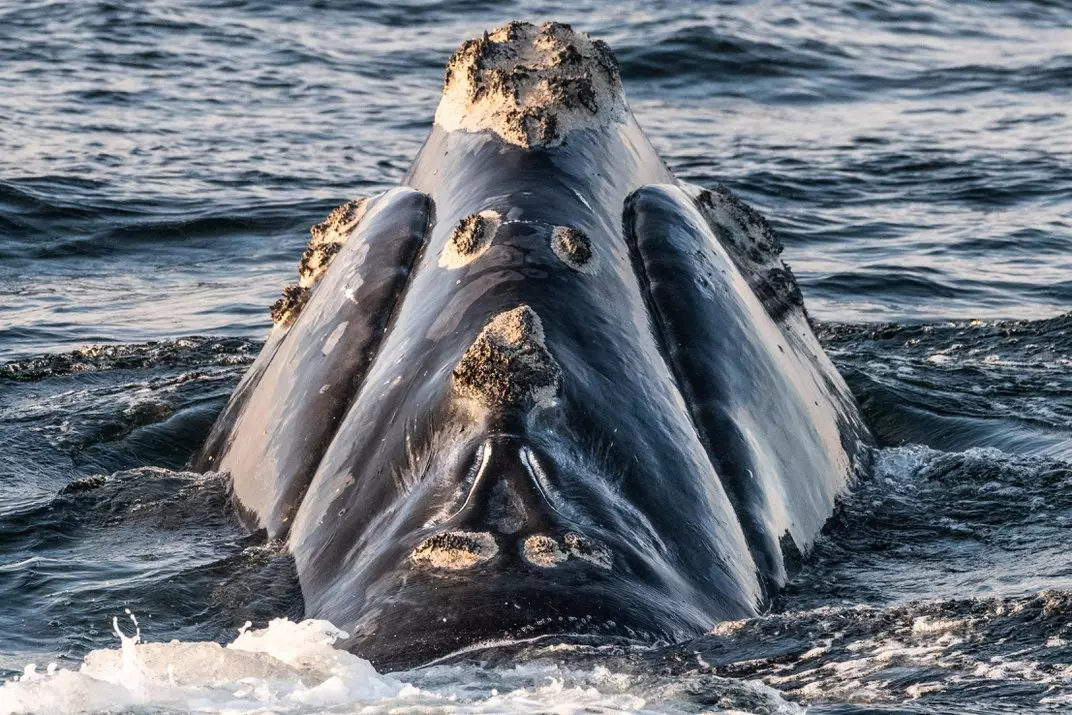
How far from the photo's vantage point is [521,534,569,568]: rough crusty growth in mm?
4602

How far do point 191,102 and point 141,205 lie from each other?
4821mm

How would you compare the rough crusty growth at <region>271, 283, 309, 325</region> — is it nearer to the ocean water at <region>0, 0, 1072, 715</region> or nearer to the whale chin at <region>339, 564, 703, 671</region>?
the ocean water at <region>0, 0, 1072, 715</region>

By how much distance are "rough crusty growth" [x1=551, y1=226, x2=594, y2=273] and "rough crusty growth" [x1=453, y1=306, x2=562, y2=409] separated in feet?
2.20

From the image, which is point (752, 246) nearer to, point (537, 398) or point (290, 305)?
point (290, 305)

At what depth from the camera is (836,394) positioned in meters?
7.53

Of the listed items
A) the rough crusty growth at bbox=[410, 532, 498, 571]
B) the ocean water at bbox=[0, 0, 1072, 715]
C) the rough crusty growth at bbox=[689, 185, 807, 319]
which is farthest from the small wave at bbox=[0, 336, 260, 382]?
the rough crusty growth at bbox=[410, 532, 498, 571]

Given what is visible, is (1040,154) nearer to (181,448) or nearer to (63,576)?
(181,448)

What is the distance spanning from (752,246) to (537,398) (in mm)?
2660

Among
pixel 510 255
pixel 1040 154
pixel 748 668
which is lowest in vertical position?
pixel 1040 154

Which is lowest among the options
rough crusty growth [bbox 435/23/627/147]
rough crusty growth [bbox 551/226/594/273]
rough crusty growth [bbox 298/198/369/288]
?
rough crusty growth [bbox 298/198/369/288]

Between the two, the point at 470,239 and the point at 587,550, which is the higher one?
the point at 470,239

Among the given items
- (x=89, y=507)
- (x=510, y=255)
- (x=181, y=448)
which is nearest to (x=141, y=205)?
(x=181, y=448)

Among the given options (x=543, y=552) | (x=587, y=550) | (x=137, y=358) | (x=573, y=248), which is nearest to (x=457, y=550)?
(x=543, y=552)

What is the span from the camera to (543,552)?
182 inches
